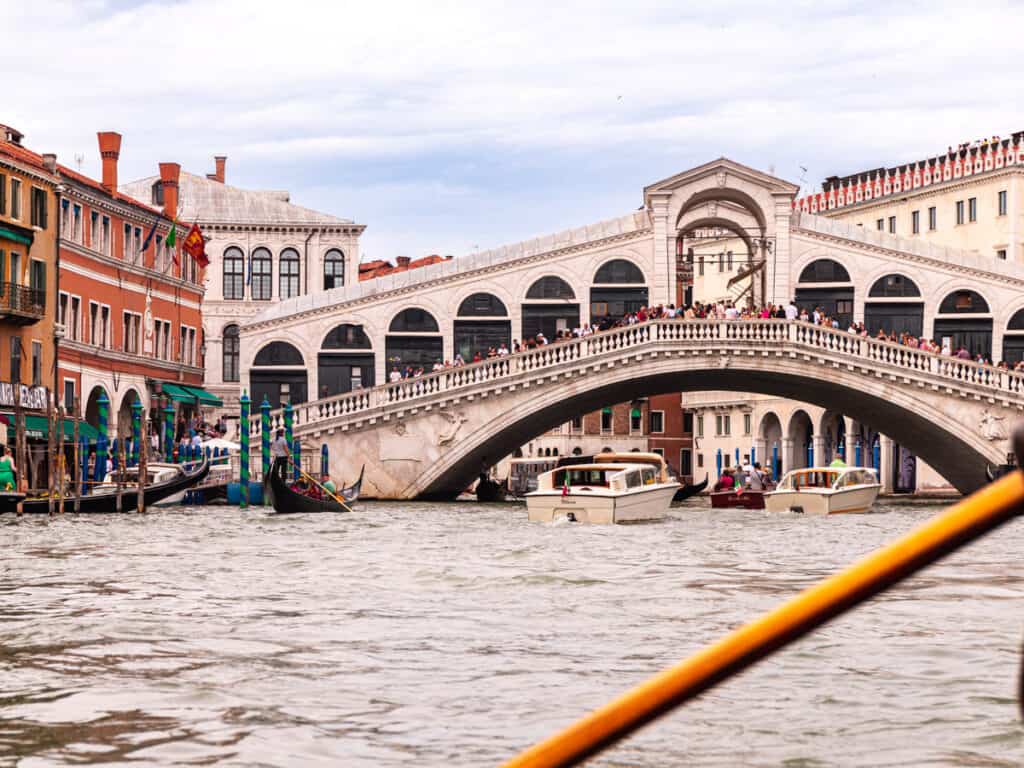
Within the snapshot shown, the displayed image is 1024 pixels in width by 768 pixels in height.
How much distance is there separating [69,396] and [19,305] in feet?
11.2

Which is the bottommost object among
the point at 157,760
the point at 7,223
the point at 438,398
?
the point at 157,760

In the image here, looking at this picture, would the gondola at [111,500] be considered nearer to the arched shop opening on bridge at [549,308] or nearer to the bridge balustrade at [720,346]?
the bridge balustrade at [720,346]

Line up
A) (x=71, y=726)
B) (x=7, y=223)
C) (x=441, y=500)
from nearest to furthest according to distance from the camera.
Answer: (x=71, y=726) < (x=7, y=223) < (x=441, y=500)

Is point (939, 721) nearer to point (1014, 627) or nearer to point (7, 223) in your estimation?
point (1014, 627)

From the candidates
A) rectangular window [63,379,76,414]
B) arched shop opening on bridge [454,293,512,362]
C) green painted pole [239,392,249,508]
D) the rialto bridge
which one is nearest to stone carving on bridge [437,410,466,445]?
the rialto bridge

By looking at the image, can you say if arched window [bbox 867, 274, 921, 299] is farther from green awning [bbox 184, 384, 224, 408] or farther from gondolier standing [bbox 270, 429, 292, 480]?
green awning [bbox 184, 384, 224, 408]

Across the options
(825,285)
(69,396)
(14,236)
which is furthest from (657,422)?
(14,236)

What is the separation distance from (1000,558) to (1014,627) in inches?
270

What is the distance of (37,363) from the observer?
33.5 meters

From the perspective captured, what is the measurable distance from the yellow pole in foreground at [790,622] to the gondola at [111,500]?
76.8 feet

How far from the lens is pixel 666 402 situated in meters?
63.8

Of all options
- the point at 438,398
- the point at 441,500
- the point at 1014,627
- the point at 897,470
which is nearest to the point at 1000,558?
the point at 1014,627

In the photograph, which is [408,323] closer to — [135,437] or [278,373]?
[278,373]

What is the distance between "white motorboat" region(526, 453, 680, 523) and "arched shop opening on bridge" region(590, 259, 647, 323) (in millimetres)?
12661
